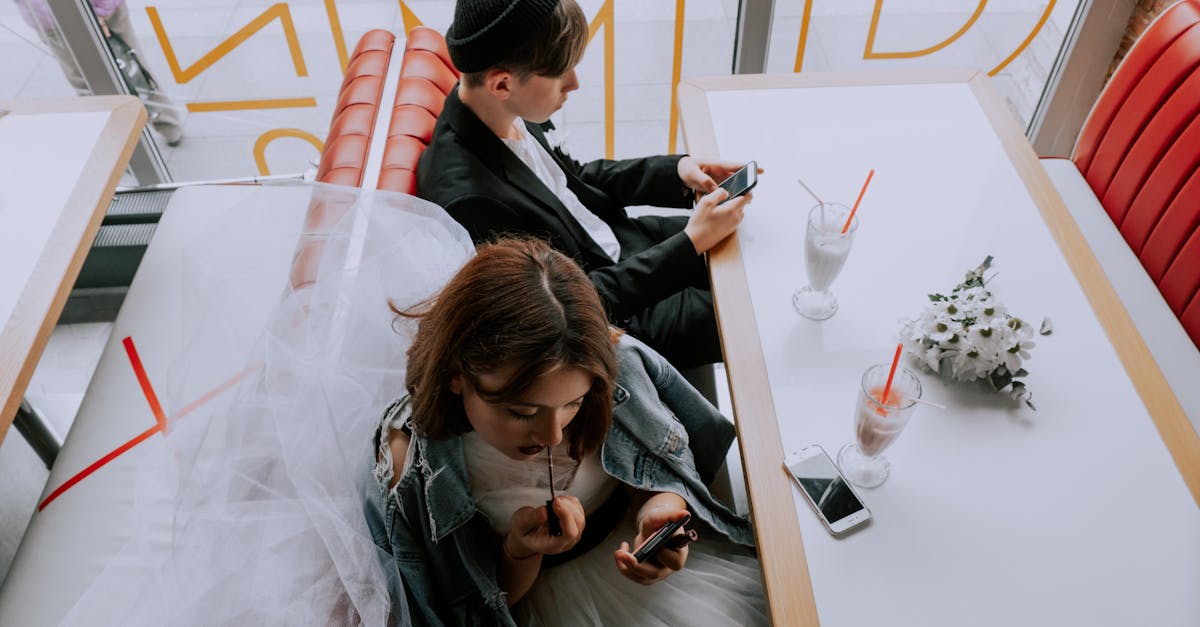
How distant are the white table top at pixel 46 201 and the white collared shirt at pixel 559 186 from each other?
916 mm

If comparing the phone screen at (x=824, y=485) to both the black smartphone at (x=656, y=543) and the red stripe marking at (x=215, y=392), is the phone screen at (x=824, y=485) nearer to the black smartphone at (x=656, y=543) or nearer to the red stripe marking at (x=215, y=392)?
the black smartphone at (x=656, y=543)

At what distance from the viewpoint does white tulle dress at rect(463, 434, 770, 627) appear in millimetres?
1323

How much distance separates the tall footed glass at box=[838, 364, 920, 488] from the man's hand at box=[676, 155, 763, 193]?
25.6 inches

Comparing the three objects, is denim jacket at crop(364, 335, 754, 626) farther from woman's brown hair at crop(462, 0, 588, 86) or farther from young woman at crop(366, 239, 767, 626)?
woman's brown hair at crop(462, 0, 588, 86)

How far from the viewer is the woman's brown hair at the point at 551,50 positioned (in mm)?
1559

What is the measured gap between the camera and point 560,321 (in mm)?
1136

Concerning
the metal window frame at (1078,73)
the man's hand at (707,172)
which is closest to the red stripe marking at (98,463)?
the man's hand at (707,172)

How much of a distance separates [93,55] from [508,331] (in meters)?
2.23

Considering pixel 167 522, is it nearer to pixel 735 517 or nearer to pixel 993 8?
pixel 735 517

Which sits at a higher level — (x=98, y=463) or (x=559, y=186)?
(x=559, y=186)

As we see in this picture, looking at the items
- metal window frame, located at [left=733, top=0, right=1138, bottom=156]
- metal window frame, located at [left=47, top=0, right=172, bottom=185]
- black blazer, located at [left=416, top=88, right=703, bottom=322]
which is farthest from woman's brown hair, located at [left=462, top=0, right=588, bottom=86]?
metal window frame, located at [left=47, top=0, right=172, bottom=185]

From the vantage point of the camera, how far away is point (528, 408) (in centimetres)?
115

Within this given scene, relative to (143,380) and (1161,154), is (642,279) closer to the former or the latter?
(143,380)

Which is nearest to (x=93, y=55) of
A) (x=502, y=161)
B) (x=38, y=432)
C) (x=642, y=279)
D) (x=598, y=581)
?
(x=38, y=432)
